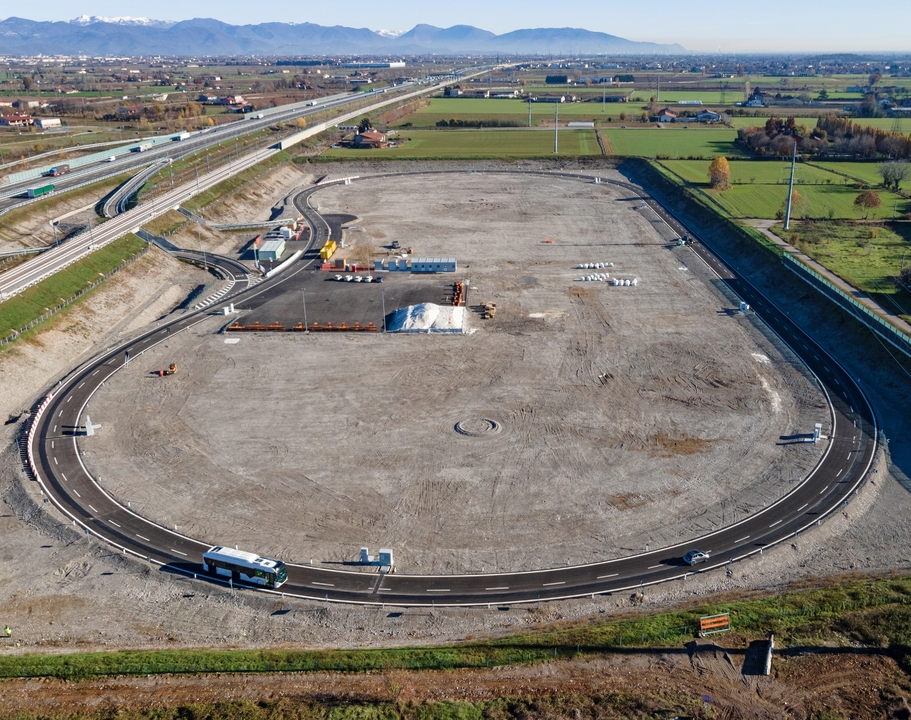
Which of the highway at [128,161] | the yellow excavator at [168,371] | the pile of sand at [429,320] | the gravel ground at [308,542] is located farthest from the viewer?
the highway at [128,161]

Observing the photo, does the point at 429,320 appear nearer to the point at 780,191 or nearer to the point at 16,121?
the point at 780,191

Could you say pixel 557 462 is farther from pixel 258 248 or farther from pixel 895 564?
pixel 258 248

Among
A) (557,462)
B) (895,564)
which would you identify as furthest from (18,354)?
(895,564)

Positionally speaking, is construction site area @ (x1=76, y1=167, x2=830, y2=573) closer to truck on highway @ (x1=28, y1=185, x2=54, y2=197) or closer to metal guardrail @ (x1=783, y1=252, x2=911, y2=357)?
metal guardrail @ (x1=783, y1=252, x2=911, y2=357)

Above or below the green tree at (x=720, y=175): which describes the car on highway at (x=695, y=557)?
below

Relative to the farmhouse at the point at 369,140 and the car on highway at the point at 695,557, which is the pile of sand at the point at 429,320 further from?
the farmhouse at the point at 369,140

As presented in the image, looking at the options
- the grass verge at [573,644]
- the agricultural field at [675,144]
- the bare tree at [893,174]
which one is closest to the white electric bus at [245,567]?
the grass verge at [573,644]
